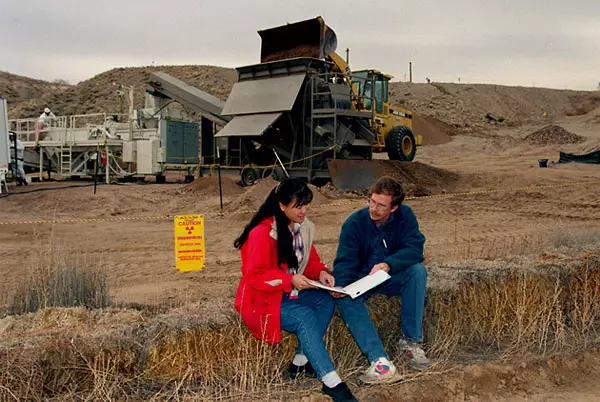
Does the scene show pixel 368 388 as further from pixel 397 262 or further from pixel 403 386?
pixel 397 262

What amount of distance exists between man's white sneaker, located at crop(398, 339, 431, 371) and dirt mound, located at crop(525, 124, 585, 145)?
2938 cm

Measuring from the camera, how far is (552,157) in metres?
24.9

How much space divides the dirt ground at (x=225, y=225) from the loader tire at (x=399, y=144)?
1.46m

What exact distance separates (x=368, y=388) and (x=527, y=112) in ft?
159

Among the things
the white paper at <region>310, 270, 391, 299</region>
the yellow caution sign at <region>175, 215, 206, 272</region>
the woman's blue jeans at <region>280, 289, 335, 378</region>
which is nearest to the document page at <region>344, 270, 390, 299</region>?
the white paper at <region>310, 270, 391, 299</region>

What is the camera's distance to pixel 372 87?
16.4 meters

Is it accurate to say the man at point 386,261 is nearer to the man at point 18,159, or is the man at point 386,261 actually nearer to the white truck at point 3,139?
the white truck at point 3,139

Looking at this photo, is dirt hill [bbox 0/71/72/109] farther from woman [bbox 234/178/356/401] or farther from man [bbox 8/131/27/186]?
woman [bbox 234/178/356/401]

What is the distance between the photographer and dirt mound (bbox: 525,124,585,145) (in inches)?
1191

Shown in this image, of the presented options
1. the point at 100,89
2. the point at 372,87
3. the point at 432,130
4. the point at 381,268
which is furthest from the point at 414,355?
the point at 100,89

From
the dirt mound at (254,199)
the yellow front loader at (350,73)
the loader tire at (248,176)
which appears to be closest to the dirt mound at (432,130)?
the yellow front loader at (350,73)

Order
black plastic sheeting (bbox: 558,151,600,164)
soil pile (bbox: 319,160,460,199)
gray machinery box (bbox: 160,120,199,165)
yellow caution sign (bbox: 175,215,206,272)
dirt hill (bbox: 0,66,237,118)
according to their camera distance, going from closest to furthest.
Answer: yellow caution sign (bbox: 175,215,206,272), soil pile (bbox: 319,160,460,199), black plastic sheeting (bbox: 558,151,600,164), gray machinery box (bbox: 160,120,199,165), dirt hill (bbox: 0,66,237,118)

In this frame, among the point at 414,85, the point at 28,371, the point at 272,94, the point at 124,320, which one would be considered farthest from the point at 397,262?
the point at 414,85

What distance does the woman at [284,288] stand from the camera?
3484mm
